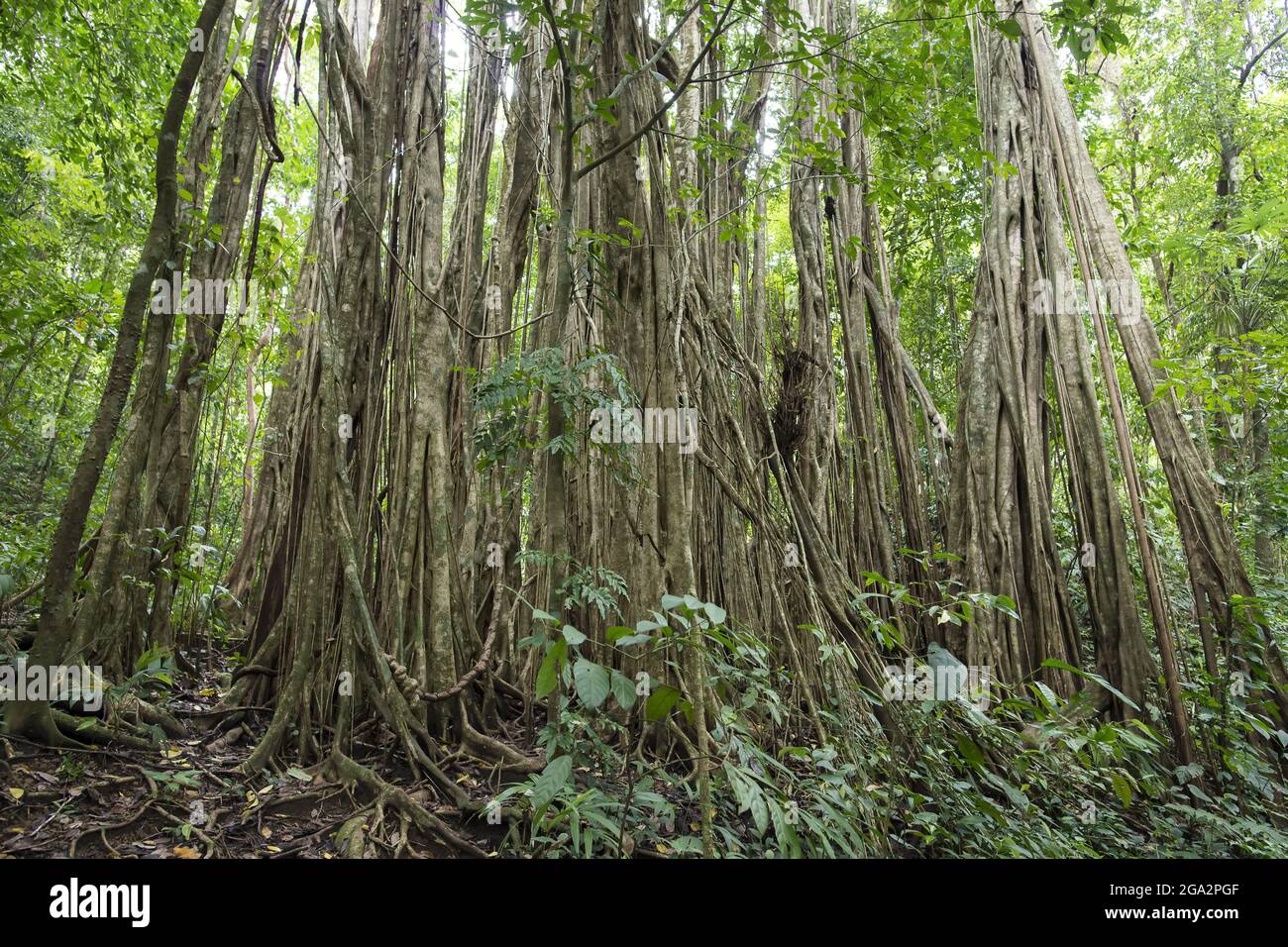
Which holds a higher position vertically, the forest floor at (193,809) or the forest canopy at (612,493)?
the forest canopy at (612,493)

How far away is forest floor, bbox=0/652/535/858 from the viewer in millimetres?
2066

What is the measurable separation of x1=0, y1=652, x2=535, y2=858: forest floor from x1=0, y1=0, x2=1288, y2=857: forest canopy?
0.01 meters

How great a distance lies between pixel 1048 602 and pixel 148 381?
13.9 feet

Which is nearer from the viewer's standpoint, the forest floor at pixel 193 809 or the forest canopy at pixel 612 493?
the forest floor at pixel 193 809

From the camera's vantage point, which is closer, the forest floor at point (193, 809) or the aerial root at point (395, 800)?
the forest floor at point (193, 809)

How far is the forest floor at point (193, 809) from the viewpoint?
2066 mm

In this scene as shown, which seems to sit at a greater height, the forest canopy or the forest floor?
the forest canopy

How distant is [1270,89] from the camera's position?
7.88 m

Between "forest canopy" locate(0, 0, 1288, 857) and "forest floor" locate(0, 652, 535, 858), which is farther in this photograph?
"forest canopy" locate(0, 0, 1288, 857)

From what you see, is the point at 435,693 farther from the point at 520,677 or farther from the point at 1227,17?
the point at 1227,17

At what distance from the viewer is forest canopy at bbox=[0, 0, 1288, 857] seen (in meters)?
2.27

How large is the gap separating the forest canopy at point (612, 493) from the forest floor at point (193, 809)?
0.01 meters

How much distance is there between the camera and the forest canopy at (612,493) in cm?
227
